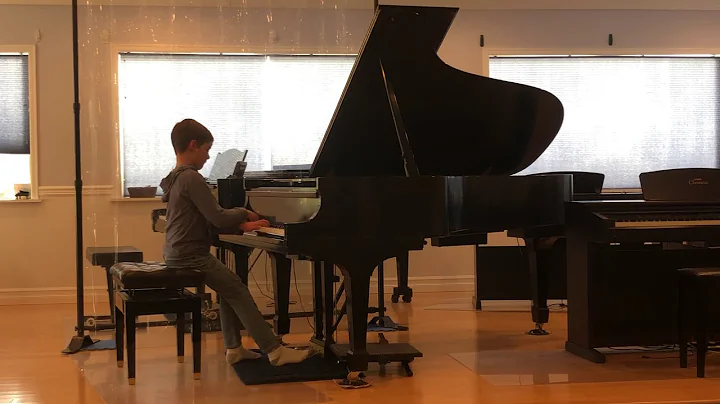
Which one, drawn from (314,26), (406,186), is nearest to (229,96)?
(314,26)

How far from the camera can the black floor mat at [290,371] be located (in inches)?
155

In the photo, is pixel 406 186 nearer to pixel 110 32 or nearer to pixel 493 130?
pixel 493 130

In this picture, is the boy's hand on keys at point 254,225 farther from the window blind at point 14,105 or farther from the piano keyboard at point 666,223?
the window blind at point 14,105

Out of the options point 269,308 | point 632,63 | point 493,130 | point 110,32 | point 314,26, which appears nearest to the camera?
point 493,130

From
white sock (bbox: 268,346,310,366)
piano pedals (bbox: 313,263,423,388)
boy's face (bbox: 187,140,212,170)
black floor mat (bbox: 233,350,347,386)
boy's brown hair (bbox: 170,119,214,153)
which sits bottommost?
black floor mat (bbox: 233,350,347,386)

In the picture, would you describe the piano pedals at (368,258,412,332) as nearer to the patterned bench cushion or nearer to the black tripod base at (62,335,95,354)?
the patterned bench cushion

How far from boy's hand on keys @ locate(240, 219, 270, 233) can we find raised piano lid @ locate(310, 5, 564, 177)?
47cm

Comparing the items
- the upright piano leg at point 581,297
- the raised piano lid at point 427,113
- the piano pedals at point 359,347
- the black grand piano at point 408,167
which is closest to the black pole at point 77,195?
the black grand piano at point 408,167

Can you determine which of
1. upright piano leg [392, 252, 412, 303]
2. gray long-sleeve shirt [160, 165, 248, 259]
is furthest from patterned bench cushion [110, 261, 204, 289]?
upright piano leg [392, 252, 412, 303]

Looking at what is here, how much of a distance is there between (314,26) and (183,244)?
306 cm

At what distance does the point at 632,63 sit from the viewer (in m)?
7.58

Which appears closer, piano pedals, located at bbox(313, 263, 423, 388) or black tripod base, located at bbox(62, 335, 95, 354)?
piano pedals, located at bbox(313, 263, 423, 388)

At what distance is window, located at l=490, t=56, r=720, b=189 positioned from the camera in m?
7.52

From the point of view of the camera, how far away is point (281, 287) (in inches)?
185
